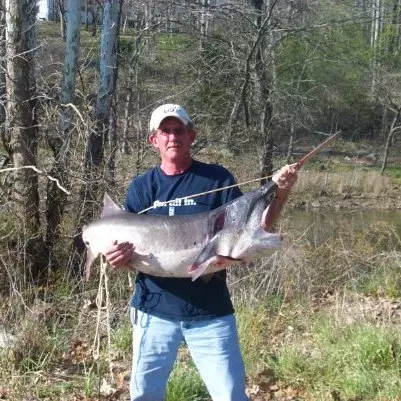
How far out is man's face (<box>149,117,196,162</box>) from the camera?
334 centimetres

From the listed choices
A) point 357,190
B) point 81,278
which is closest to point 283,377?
point 81,278

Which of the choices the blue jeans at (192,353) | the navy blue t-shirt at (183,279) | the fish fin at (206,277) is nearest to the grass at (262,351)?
the blue jeans at (192,353)

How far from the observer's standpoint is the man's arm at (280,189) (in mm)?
3160

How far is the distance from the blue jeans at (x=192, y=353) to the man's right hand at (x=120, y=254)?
1.09 ft

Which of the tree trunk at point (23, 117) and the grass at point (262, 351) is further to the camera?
the tree trunk at point (23, 117)

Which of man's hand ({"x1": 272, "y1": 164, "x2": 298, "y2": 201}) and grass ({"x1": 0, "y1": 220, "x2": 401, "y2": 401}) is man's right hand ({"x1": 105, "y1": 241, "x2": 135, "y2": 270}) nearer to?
man's hand ({"x1": 272, "y1": 164, "x2": 298, "y2": 201})

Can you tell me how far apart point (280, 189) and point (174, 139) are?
617 millimetres

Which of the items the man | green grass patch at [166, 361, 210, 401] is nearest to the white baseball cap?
the man

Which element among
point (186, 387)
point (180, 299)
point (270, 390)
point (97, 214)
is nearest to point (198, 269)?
point (180, 299)

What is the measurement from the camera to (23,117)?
26.4ft

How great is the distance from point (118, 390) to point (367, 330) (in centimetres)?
208

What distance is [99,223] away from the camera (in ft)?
11.0

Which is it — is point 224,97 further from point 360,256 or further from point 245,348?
point 245,348

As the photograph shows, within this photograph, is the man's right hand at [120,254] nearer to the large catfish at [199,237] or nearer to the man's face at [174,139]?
the large catfish at [199,237]
